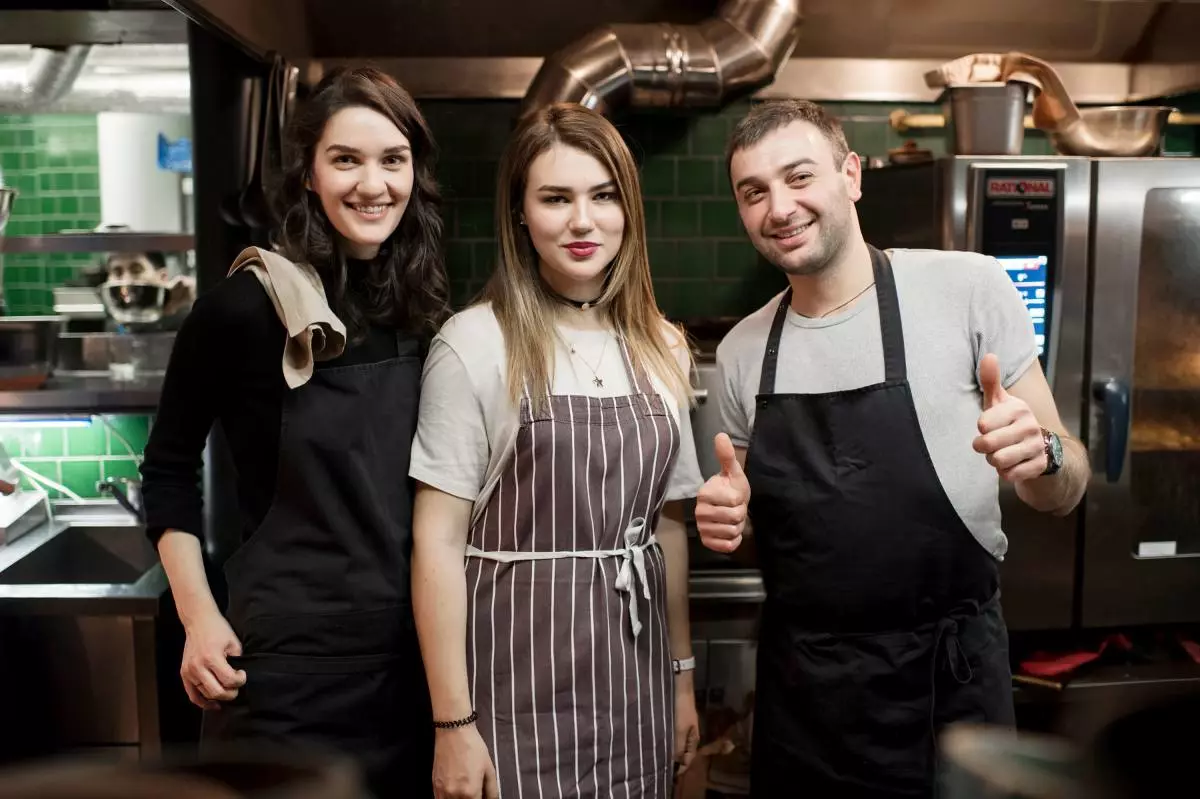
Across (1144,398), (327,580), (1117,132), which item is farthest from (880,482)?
(1117,132)

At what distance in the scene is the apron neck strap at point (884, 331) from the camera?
173cm

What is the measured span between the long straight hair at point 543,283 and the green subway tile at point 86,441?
182 cm

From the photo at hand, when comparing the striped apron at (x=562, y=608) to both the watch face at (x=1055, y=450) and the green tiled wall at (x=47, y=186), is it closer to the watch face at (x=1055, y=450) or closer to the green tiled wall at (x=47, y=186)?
the watch face at (x=1055, y=450)

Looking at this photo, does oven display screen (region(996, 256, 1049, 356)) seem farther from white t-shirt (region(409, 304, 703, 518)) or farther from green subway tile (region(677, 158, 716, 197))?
white t-shirt (region(409, 304, 703, 518))

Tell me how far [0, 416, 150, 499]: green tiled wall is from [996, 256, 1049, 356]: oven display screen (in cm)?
250

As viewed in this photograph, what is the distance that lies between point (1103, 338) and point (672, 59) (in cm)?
146

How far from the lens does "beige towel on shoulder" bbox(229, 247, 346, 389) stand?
5.12 feet

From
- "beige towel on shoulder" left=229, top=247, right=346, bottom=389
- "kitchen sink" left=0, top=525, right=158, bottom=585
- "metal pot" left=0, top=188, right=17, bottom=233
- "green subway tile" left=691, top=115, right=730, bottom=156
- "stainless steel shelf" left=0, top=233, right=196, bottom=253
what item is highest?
"green subway tile" left=691, top=115, right=730, bottom=156

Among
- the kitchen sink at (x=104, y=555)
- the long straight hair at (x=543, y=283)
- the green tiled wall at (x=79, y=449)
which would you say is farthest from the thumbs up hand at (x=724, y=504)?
the green tiled wall at (x=79, y=449)

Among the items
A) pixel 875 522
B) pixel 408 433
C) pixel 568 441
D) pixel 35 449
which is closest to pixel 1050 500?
pixel 875 522

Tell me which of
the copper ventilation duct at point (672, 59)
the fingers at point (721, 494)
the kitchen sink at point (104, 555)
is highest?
the copper ventilation duct at point (672, 59)

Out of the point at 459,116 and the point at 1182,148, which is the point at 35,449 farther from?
the point at 1182,148

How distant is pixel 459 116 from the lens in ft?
11.3

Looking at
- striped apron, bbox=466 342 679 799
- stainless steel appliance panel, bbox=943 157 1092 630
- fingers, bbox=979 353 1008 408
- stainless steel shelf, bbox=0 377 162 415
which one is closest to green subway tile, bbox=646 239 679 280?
stainless steel appliance panel, bbox=943 157 1092 630
